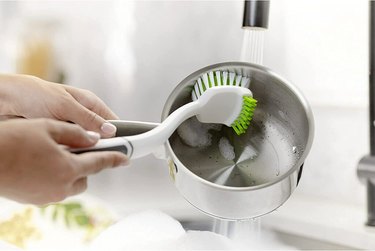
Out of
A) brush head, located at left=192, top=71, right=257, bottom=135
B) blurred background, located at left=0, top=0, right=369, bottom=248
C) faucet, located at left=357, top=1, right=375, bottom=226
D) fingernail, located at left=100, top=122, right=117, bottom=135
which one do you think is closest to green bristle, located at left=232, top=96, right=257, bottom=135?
brush head, located at left=192, top=71, right=257, bottom=135

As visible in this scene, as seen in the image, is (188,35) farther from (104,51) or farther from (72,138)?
(72,138)

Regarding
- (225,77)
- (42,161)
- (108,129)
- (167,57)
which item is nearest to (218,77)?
(225,77)

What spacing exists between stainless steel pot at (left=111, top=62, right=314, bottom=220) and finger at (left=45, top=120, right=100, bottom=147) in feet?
0.39

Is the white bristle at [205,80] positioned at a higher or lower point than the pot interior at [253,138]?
higher

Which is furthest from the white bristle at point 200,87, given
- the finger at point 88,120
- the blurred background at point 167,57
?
the blurred background at point 167,57

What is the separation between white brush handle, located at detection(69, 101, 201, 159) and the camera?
0.49 m

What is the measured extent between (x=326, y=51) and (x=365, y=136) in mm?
182

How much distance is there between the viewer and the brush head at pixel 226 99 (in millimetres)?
625

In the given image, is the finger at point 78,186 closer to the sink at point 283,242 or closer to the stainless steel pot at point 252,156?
the stainless steel pot at point 252,156

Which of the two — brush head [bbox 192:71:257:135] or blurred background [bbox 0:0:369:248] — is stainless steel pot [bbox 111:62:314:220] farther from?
blurred background [bbox 0:0:369:248]

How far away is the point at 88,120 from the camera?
67cm

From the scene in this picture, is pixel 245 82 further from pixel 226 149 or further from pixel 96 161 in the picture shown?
pixel 96 161

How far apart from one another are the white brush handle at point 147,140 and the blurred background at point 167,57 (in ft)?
1.86

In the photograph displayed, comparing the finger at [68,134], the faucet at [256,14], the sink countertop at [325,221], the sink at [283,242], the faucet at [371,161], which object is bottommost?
the sink at [283,242]
